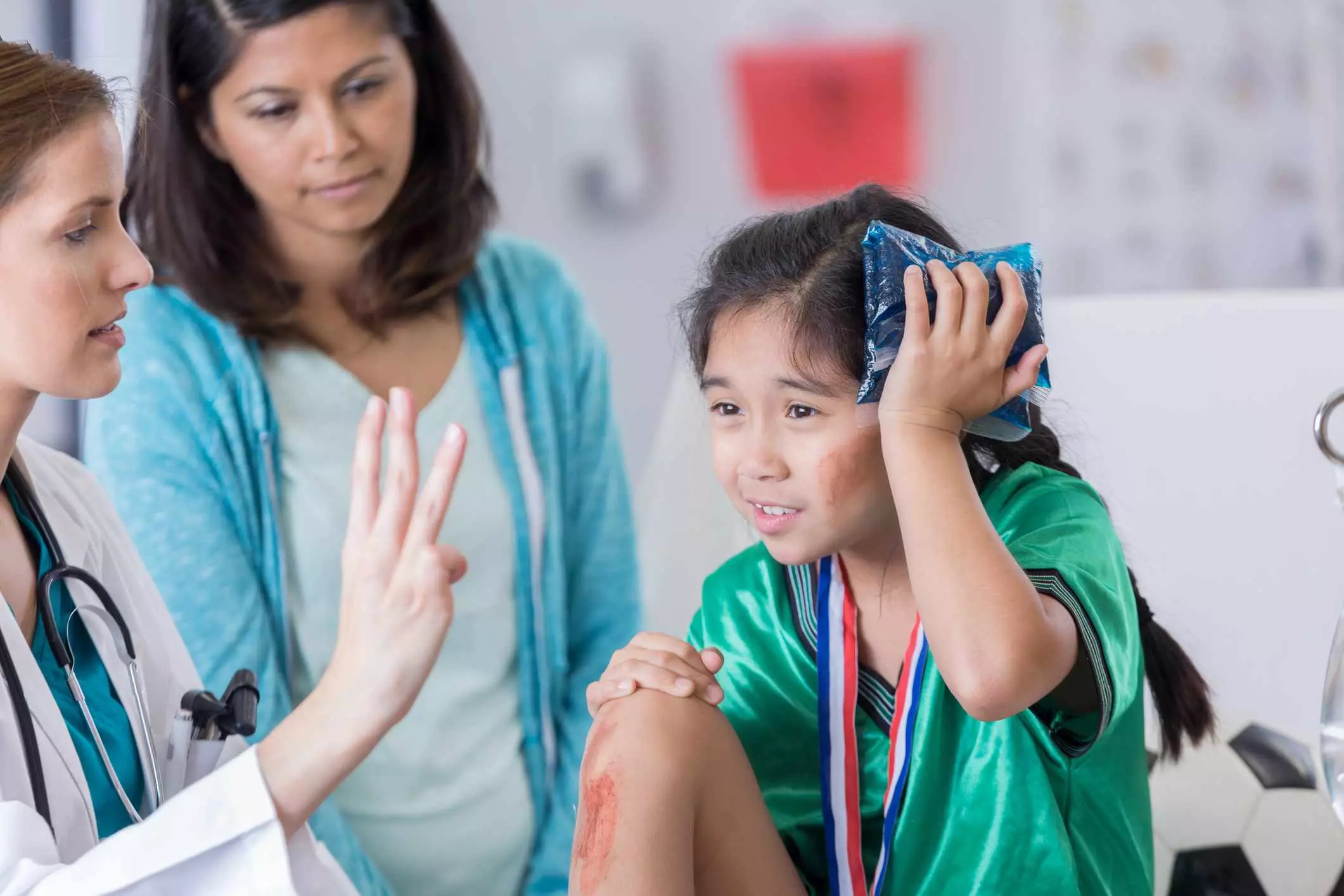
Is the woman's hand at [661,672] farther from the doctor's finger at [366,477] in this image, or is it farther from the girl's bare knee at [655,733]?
the doctor's finger at [366,477]

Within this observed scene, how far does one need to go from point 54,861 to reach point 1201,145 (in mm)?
2744

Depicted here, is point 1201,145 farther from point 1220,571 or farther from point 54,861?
point 54,861

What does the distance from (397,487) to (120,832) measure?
0.31 metres

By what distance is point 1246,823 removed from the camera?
60.3 inches

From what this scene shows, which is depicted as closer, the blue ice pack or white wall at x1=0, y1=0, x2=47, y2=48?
the blue ice pack

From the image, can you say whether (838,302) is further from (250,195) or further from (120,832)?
(250,195)

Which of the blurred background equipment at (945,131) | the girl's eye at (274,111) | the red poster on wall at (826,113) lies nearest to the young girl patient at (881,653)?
the girl's eye at (274,111)

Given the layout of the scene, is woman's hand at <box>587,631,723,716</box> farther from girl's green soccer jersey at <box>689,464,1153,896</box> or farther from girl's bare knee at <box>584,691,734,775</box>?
girl's green soccer jersey at <box>689,464,1153,896</box>

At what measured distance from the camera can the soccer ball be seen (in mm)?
1486

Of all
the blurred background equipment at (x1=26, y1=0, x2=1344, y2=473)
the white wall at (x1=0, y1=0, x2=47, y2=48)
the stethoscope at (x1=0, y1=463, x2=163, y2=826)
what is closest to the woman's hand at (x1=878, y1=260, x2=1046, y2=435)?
the stethoscope at (x1=0, y1=463, x2=163, y2=826)

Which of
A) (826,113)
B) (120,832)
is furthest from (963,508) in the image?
(826,113)

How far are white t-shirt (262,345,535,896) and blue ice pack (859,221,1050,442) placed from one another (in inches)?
28.3

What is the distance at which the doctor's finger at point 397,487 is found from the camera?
1.05 meters

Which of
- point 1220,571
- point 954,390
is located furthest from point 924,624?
point 1220,571
